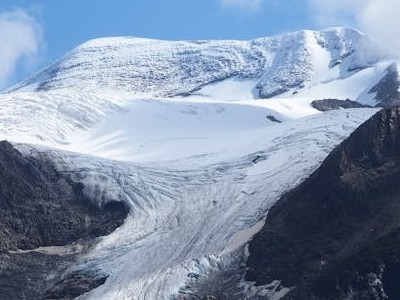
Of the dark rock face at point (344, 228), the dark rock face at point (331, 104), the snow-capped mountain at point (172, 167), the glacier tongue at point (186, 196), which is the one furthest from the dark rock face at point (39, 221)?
the dark rock face at point (331, 104)

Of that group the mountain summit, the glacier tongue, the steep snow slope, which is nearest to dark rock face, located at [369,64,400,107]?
the mountain summit

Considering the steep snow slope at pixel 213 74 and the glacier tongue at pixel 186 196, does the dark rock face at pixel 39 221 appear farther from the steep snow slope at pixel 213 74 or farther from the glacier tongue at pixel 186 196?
the steep snow slope at pixel 213 74

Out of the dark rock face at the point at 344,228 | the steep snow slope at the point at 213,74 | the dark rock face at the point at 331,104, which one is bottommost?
the dark rock face at the point at 344,228

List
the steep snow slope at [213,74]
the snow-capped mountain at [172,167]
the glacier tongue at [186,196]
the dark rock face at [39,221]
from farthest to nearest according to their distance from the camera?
the steep snow slope at [213,74] → the dark rock face at [39,221] → the snow-capped mountain at [172,167] → the glacier tongue at [186,196]

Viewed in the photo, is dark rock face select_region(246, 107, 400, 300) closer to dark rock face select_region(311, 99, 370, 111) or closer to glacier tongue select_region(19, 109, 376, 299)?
glacier tongue select_region(19, 109, 376, 299)

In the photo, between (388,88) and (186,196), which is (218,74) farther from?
(186,196)

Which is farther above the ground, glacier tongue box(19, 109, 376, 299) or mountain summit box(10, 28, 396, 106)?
mountain summit box(10, 28, 396, 106)

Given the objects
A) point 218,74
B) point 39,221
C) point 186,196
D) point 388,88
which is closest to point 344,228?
point 186,196
